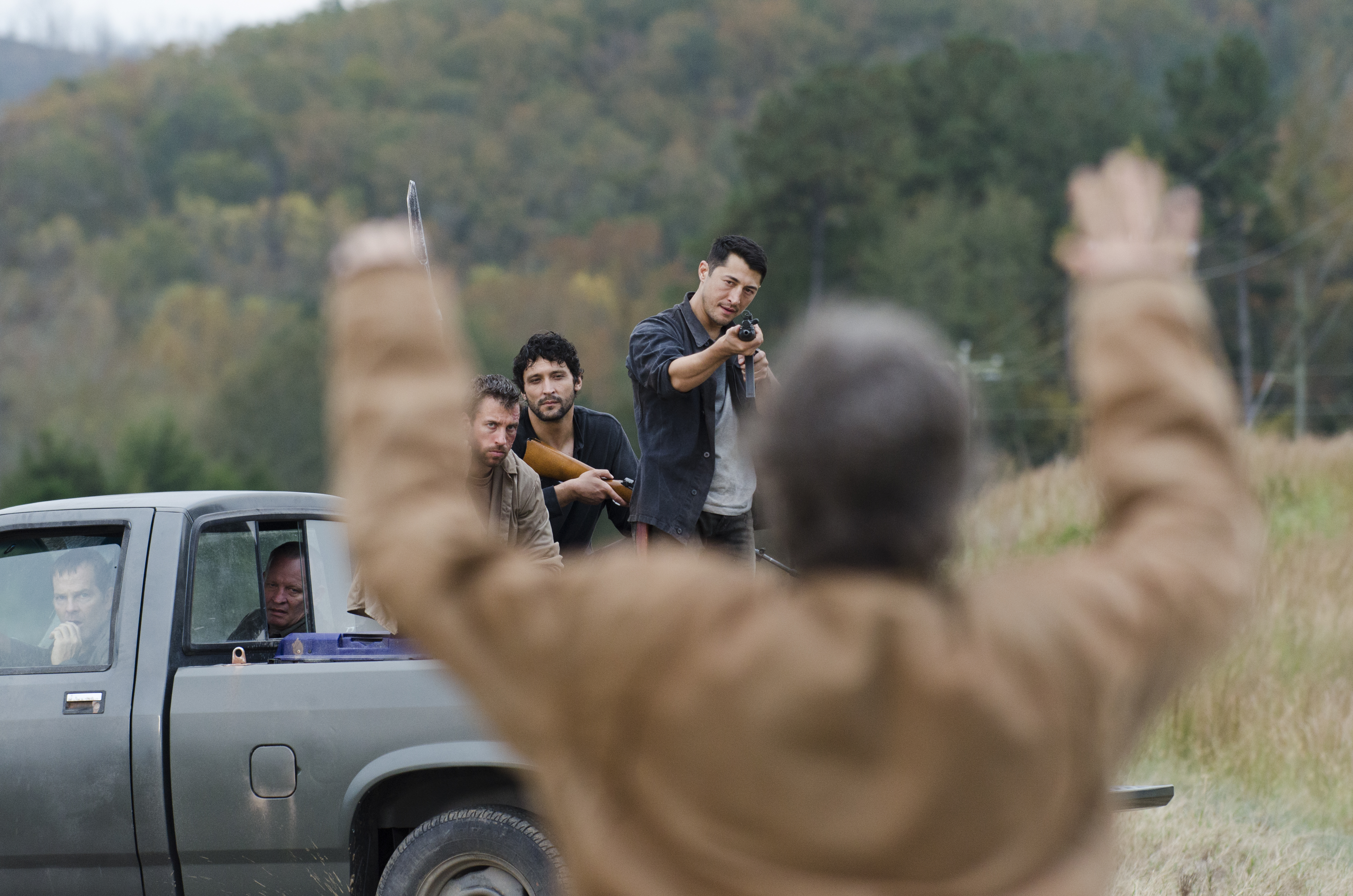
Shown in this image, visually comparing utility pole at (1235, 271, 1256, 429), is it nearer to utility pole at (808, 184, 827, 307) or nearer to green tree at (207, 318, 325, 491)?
utility pole at (808, 184, 827, 307)

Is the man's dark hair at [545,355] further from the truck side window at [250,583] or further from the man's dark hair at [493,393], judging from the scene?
the truck side window at [250,583]

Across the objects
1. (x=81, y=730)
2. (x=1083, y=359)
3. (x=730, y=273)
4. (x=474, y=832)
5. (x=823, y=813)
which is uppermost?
(x=730, y=273)

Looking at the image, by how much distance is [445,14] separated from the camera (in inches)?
4380

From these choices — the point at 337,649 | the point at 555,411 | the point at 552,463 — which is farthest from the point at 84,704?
the point at 555,411

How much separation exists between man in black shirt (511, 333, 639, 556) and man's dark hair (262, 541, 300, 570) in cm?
86

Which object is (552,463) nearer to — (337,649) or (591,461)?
(591,461)

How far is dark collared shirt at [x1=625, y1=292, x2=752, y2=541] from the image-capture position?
17.2 feet

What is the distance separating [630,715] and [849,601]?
213 mm

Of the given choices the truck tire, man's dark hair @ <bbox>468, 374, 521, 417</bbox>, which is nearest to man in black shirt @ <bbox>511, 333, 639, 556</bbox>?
man's dark hair @ <bbox>468, 374, 521, 417</bbox>

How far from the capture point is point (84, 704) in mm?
4559

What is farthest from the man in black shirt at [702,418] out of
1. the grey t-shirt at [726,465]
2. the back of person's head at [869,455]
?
the back of person's head at [869,455]

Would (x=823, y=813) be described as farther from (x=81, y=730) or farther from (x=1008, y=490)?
(x=1008, y=490)

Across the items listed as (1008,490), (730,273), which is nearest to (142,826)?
(730,273)

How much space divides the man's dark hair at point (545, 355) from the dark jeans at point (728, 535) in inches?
33.0
